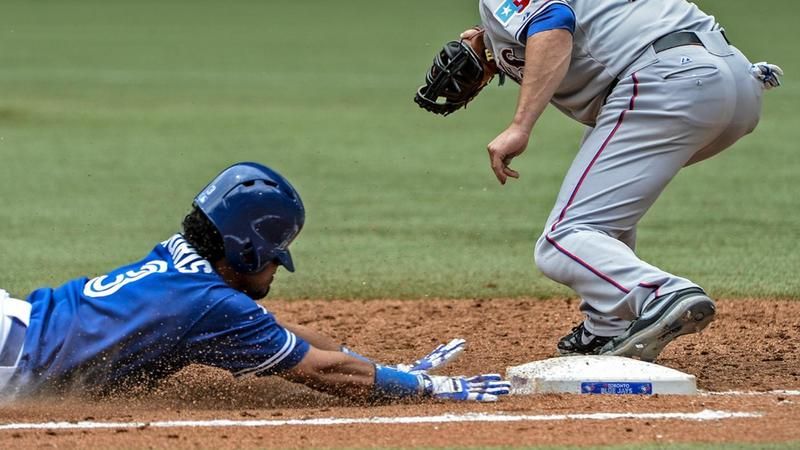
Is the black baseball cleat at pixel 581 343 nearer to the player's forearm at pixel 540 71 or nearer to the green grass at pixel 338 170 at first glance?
the player's forearm at pixel 540 71

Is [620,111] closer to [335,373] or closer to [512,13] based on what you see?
[512,13]

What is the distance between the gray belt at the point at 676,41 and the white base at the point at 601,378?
126 cm

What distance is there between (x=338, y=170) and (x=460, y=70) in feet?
21.3

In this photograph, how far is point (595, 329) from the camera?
611 centimetres

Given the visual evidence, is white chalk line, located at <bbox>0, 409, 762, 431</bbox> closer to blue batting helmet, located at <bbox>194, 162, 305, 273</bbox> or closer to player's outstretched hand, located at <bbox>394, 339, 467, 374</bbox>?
blue batting helmet, located at <bbox>194, 162, 305, 273</bbox>

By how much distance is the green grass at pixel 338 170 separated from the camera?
352 inches

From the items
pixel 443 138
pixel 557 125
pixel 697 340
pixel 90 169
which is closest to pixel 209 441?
pixel 697 340

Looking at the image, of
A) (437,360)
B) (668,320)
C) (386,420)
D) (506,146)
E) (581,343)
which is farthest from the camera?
(581,343)

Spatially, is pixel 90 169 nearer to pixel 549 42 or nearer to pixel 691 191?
pixel 691 191

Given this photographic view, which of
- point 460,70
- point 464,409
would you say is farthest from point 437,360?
point 460,70

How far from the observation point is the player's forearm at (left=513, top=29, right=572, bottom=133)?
18.4 feet

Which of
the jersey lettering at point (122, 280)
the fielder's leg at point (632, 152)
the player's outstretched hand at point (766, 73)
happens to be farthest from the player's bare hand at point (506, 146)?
the jersey lettering at point (122, 280)

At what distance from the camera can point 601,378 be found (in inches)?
213

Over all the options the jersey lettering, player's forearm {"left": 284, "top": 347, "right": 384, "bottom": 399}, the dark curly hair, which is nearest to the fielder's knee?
player's forearm {"left": 284, "top": 347, "right": 384, "bottom": 399}
